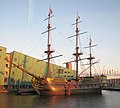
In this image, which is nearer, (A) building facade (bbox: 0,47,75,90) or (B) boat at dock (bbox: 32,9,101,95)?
(B) boat at dock (bbox: 32,9,101,95)

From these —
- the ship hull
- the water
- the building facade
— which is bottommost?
the water

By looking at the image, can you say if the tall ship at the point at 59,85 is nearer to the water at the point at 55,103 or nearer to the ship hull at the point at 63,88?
the ship hull at the point at 63,88

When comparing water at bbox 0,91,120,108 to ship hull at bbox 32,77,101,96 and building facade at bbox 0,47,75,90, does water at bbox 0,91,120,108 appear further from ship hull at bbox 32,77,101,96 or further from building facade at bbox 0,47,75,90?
building facade at bbox 0,47,75,90

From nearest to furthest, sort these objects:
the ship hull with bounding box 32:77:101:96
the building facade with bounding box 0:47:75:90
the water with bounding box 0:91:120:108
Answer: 1. the water with bounding box 0:91:120:108
2. the ship hull with bounding box 32:77:101:96
3. the building facade with bounding box 0:47:75:90

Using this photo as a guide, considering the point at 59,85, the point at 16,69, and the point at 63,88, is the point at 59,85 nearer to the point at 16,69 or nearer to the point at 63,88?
the point at 63,88

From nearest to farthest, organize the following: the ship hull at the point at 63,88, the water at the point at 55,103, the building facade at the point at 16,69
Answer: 1. the water at the point at 55,103
2. the ship hull at the point at 63,88
3. the building facade at the point at 16,69

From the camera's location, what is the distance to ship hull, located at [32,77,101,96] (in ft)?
196

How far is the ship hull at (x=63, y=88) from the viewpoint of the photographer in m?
59.6

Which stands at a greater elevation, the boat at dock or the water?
the boat at dock

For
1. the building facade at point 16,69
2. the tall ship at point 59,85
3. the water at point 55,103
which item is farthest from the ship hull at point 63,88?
the building facade at point 16,69

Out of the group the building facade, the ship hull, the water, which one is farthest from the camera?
the building facade

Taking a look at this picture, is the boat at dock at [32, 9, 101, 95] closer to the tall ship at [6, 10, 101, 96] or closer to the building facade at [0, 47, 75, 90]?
the tall ship at [6, 10, 101, 96]

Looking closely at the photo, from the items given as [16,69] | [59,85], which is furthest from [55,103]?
[16,69]

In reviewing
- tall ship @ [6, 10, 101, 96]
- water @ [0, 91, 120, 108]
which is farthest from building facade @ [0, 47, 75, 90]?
water @ [0, 91, 120, 108]
